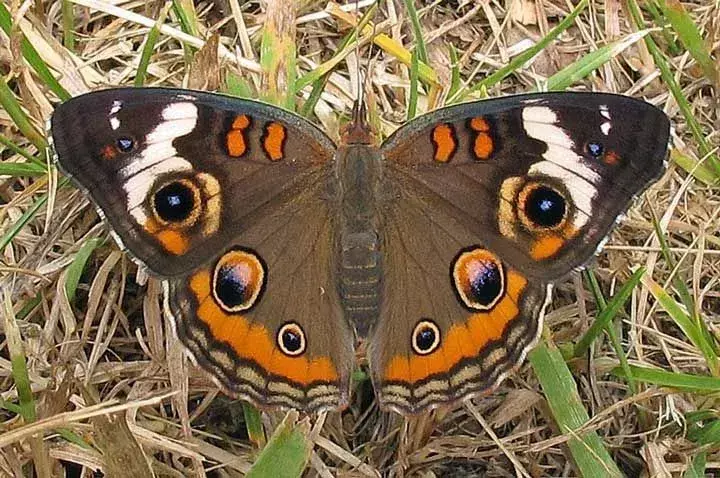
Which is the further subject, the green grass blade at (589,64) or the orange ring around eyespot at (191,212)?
the green grass blade at (589,64)

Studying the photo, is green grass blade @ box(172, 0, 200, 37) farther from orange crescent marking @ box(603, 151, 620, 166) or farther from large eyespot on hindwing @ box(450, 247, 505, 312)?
orange crescent marking @ box(603, 151, 620, 166)

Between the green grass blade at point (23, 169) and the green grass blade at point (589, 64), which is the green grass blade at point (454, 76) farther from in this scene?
the green grass blade at point (23, 169)

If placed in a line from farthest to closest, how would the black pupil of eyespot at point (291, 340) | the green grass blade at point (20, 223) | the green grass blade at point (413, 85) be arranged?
the green grass blade at point (413, 85) → the green grass blade at point (20, 223) → the black pupil of eyespot at point (291, 340)

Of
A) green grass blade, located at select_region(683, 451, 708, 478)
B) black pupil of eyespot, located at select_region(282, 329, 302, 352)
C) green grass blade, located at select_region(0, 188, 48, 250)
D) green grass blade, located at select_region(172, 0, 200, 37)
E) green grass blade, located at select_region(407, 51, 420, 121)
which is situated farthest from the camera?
green grass blade, located at select_region(172, 0, 200, 37)

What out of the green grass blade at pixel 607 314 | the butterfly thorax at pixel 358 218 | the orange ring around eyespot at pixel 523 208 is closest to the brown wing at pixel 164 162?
the butterfly thorax at pixel 358 218

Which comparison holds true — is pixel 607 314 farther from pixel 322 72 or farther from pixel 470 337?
pixel 322 72

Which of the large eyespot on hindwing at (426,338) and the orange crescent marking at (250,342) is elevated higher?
the orange crescent marking at (250,342)

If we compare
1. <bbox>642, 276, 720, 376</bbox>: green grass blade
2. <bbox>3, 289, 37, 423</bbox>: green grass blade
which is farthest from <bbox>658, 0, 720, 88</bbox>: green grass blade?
<bbox>3, 289, 37, 423</bbox>: green grass blade

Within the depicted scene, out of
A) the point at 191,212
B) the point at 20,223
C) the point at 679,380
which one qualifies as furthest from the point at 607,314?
the point at 20,223

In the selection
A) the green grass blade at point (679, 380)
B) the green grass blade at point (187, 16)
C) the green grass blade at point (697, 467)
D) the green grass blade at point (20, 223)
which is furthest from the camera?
the green grass blade at point (187, 16)
